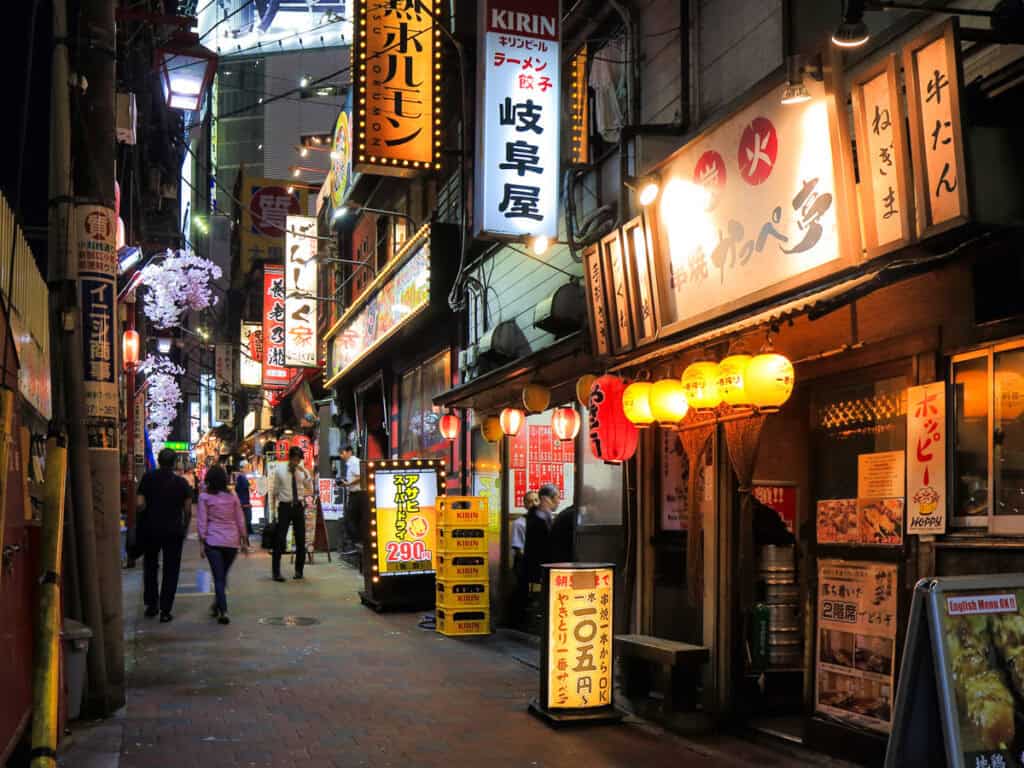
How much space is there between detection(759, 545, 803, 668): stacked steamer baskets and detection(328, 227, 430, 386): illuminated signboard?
9.14 m

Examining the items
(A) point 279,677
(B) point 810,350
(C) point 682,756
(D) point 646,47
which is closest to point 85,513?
(A) point 279,677

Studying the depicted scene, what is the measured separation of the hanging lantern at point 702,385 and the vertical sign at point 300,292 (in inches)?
802

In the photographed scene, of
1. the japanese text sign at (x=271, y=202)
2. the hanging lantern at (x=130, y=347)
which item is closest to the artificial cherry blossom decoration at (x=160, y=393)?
the japanese text sign at (x=271, y=202)

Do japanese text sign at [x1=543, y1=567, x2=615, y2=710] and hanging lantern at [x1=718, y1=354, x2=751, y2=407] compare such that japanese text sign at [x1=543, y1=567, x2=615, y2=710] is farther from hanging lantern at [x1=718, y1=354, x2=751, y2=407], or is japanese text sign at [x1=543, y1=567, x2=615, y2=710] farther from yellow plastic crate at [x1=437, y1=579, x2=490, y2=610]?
yellow plastic crate at [x1=437, y1=579, x2=490, y2=610]

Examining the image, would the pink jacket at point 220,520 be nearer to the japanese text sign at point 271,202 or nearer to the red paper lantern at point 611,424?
the red paper lantern at point 611,424

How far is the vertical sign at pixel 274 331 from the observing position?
108 ft

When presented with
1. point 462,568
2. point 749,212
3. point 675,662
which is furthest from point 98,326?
point 462,568

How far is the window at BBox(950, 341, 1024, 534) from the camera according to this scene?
6.25 metres

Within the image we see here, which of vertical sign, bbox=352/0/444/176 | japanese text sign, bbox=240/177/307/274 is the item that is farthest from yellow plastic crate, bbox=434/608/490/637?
japanese text sign, bbox=240/177/307/274

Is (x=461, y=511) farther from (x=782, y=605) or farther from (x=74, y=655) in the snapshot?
(x=74, y=655)

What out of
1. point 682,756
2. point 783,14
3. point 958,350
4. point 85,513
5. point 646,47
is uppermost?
point 646,47

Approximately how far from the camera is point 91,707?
863cm

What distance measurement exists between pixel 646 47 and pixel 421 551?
327 inches

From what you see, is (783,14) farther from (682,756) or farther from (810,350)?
(682,756)
